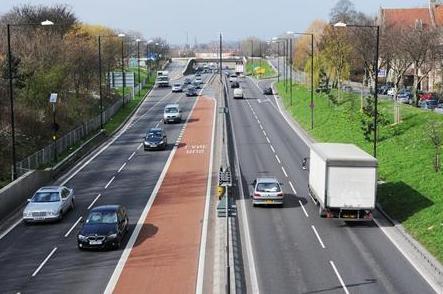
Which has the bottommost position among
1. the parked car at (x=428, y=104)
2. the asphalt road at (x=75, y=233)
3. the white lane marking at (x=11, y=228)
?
the white lane marking at (x=11, y=228)

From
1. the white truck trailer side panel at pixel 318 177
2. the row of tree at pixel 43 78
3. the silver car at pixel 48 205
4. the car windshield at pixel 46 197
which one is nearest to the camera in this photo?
the white truck trailer side panel at pixel 318 177

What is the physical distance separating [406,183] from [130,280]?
1773 centimetres

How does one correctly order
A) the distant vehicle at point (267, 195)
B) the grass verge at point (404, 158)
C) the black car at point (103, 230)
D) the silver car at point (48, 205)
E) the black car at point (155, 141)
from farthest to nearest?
the black car at point (155, 141), the distant vehicle at point (267, 195), the silver car at point (48, 205), the grass verge at point (404, 158), the black car at point (103, 230)

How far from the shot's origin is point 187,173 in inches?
1628

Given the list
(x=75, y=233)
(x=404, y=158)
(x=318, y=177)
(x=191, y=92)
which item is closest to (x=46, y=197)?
(x=75, y=233)

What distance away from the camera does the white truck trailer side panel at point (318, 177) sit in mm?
28934

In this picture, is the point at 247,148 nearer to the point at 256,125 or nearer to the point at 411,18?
the point at 256,125

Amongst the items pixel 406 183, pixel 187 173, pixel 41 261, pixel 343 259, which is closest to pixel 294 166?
pixel 187 173

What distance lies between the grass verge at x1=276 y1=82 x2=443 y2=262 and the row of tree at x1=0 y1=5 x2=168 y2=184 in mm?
20927

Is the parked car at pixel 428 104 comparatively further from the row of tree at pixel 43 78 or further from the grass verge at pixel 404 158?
the row of tree at pixel 43 78

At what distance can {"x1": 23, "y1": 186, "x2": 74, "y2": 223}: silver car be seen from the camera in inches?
1157

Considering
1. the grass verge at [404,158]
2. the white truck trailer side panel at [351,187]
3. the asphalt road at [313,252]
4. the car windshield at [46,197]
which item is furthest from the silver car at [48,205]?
the grass verge at [404,158]

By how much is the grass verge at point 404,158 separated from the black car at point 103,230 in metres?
11.4

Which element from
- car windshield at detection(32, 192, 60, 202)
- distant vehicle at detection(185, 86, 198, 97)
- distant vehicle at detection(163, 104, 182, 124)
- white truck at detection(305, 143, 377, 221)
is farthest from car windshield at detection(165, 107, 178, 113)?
white truck at detection(305, 143, 377, 221)
